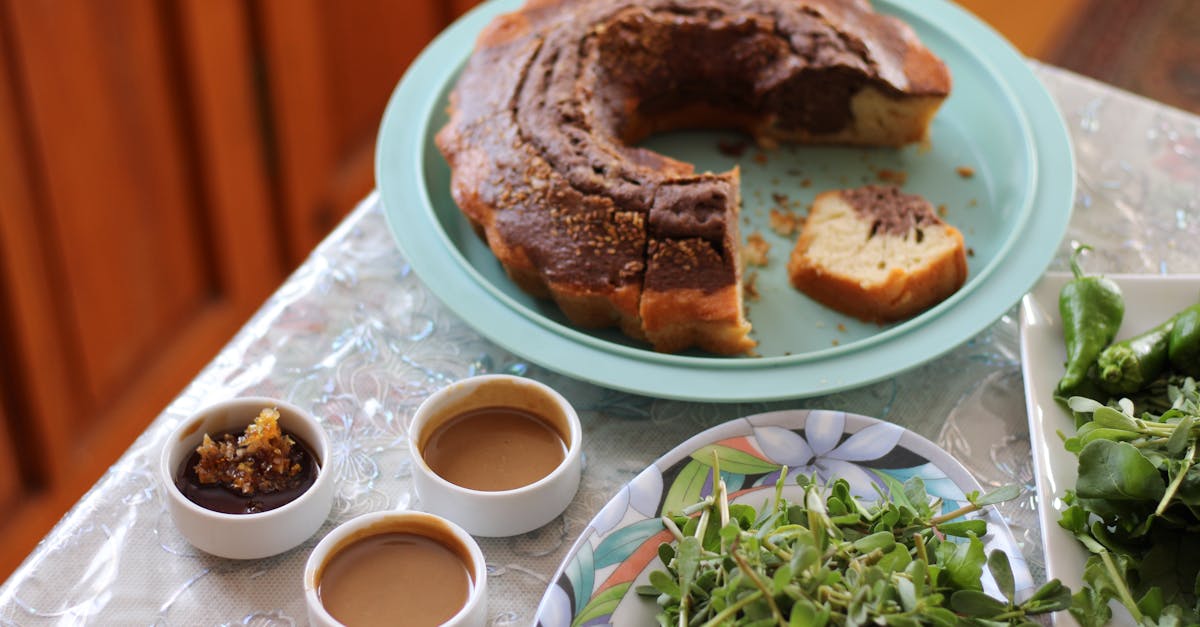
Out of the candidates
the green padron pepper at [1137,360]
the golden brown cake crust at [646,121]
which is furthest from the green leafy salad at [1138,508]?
the golden brown cake crust at [646,121]

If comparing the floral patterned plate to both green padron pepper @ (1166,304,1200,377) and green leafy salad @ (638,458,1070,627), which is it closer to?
green leafy salad @ (638,458,1070,627)

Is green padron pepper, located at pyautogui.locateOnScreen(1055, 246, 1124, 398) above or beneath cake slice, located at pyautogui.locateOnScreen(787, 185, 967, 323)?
above

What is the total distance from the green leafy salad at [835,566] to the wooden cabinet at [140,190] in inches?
81.1

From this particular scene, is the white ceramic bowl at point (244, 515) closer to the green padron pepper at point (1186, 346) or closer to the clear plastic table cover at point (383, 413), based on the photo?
the clear plastic table cover at point (383, 413)

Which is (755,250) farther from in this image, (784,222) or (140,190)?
(140,190)

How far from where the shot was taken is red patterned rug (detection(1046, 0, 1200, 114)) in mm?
4980

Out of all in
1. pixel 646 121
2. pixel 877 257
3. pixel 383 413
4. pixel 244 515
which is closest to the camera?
pixel 244 515

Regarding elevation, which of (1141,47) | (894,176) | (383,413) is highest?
(894,176)

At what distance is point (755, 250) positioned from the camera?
2.25 metres

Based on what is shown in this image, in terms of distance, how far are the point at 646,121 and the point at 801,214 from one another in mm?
465

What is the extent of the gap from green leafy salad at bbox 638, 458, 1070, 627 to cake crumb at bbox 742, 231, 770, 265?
30.6 inches

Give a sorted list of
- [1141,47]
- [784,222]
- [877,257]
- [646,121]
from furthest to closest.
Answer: [1141,47] → [646,121] → [784,222] → [877,257]

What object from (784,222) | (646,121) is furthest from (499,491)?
(646,121)

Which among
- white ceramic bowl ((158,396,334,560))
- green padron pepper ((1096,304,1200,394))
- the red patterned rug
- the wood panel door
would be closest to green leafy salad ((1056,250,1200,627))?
green padron pepper ((1096,304,1200,394))
